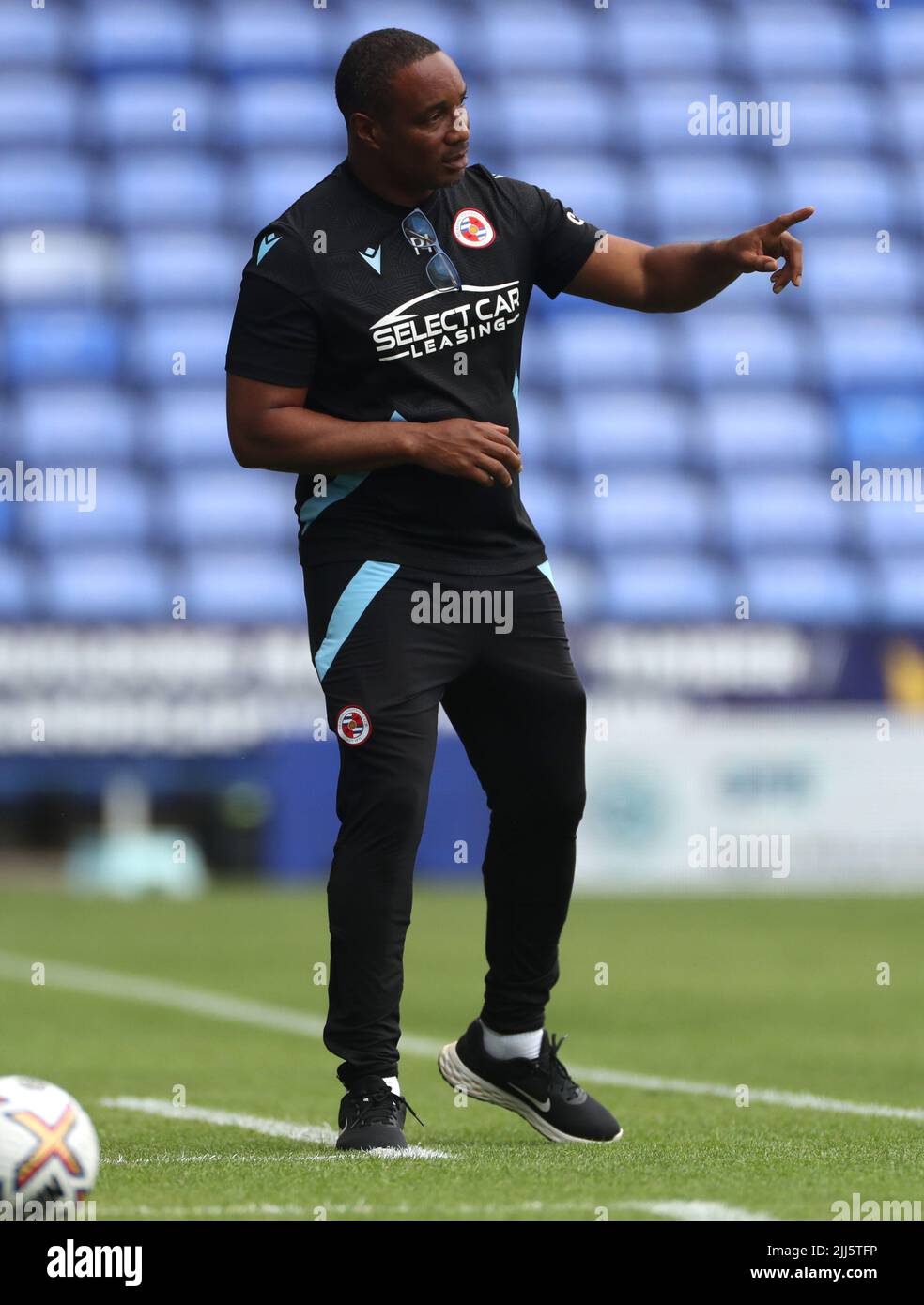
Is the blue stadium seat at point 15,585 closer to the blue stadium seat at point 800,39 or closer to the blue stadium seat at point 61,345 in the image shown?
the blue stadium seat at point 61,345

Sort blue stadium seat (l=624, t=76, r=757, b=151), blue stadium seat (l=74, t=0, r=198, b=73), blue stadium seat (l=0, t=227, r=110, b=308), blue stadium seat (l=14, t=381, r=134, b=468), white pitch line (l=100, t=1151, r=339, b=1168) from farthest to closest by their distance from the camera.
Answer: blue stadium seat (l=624, t=76, r=757, b=151)
blue stadium seat (l=74, t=0, r=198, b=73)
blue stadium seat (l=0, t=227, r=110, b=308)
blue stadium seat (l=14, t=381, r=134, b=468)
white pitch line (l=100, t=1151, r=339, b=1168)

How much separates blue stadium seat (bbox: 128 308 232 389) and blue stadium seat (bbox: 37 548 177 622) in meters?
2.34

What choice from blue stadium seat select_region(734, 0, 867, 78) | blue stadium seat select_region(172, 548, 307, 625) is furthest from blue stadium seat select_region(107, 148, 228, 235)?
blue stadium seat select_region(734, 0, 867, 78)

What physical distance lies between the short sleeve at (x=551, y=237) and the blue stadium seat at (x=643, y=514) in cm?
1655

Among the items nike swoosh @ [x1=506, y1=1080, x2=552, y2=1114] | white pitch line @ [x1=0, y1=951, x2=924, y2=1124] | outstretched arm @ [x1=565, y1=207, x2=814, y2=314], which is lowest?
white pitch line @ [x1=0, y1=951, x2=924, y2=1124]

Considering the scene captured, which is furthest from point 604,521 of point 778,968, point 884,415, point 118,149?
point 778,968

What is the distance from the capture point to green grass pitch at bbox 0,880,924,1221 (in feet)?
10.9

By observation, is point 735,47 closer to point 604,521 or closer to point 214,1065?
point 604,521

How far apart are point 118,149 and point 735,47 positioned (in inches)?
295

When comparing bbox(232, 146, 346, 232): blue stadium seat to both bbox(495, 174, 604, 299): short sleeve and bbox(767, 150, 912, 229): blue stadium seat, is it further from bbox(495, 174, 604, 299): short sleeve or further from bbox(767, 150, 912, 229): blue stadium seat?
bbox(495, 174, 604, 299): short sleeve

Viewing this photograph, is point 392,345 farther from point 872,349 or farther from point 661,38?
point 661,38
